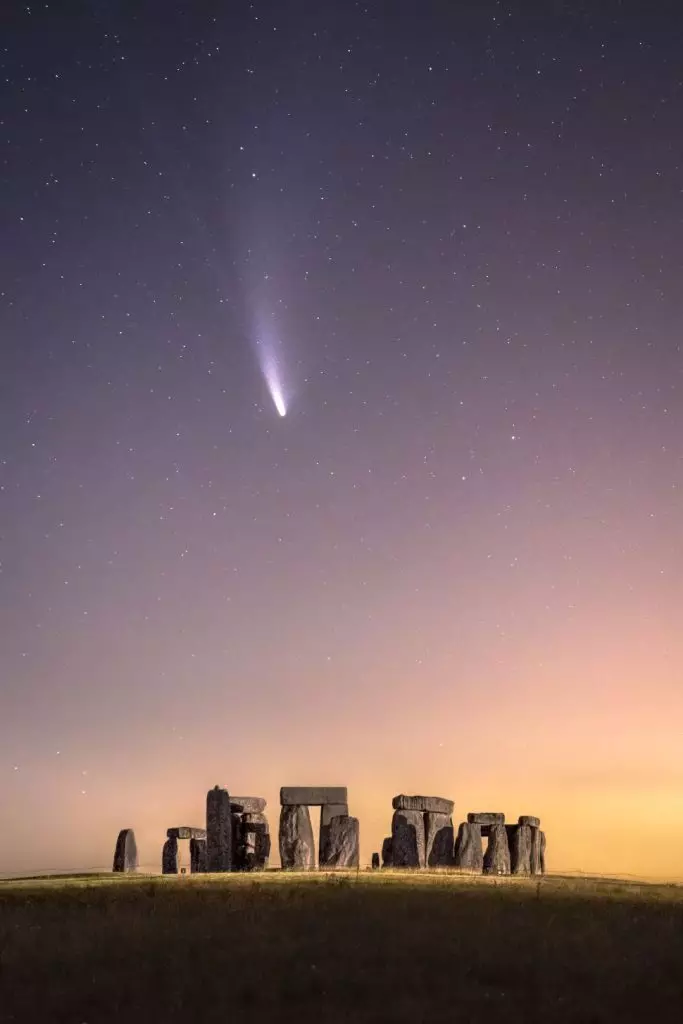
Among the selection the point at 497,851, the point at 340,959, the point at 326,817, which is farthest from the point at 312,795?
the point at 340,959

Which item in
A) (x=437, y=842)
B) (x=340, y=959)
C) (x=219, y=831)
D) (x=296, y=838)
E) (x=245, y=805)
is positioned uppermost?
(x=245, y=805)

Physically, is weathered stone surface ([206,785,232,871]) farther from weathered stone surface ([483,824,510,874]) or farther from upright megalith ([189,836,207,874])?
weathered stone surface ([483,824,510,874])

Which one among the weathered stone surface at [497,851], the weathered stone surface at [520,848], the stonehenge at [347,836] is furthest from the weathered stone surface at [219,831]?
the weathered stone surface at [520,848]

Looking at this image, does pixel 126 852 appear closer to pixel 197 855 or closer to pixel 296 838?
pixel 197 855

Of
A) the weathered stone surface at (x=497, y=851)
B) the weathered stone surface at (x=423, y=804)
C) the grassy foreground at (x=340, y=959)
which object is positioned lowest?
the grassy foreground at (x=340, y=959)

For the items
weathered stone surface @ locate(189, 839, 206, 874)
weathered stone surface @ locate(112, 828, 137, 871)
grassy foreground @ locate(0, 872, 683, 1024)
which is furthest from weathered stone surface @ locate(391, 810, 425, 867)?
grassy foreground @ locate(0, 872, 683, 1024)

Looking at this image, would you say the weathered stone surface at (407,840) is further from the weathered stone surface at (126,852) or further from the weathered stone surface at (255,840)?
the weathered stone surface at (126,852)
